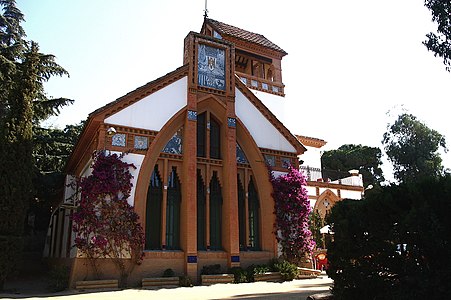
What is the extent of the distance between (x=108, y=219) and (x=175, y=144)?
4.71 meters

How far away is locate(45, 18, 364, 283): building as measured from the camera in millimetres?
16078

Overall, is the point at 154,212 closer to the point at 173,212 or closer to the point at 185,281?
the point at 173,212

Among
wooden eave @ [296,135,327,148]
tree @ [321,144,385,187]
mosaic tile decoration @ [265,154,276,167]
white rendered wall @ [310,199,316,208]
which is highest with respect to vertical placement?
tree @ [321,144,385,187]

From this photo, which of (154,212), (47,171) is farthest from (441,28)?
(47,171)

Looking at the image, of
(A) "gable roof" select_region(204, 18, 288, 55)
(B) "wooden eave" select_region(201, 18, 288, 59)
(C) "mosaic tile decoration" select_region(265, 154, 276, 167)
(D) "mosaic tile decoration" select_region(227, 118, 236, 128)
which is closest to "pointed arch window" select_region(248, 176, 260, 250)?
(C) "mosaic tile decoration" select_region(265, 154, 276, 167)

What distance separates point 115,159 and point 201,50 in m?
7.33

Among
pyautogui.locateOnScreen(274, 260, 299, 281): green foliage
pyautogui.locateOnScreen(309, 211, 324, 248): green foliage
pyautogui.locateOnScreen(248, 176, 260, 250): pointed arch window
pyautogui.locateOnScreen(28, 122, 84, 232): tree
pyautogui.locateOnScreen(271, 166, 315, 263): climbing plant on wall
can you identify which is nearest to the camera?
pyautogui.locateOnScreen(274, 260, 299, 281): green foliage

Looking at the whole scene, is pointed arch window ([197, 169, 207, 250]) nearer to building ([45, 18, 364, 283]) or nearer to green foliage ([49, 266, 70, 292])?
building ([45, 18, 364, 283])

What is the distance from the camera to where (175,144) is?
17.7 m

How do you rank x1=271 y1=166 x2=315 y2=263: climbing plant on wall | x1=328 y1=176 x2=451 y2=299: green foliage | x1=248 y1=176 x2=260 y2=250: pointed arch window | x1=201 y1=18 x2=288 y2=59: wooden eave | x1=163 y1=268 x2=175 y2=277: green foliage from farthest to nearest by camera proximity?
x1=201 y1=18 x2=288 y2=59: wooden eave, x1=248 y1=176 x2=260 y2=250: pointed arch window, x1=271 y1=166 x2=315 y2=263: climbing plant on wall, x1=163 y1=268 x2=175 y2=277: green foliage, x1=328 y1=176 x2=451 y2=299: green foliage

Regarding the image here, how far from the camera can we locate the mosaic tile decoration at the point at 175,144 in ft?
57.4

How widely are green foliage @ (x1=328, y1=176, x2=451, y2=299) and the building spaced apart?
9.09 meters

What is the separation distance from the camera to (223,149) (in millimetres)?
19016

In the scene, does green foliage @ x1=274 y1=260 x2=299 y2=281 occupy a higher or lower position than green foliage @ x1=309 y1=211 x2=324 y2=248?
lower
